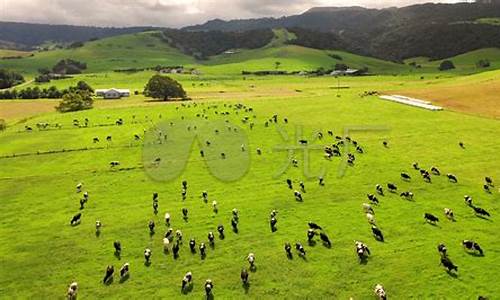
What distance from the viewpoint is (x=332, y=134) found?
256 ft

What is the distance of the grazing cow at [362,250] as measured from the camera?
35.3 m

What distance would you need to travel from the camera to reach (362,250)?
1395 inches

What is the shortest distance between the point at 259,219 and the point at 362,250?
11.2m

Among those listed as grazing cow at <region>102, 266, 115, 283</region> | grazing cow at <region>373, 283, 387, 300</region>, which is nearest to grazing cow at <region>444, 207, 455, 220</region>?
grazing cow at <region>373, 283, 387, 300</region>

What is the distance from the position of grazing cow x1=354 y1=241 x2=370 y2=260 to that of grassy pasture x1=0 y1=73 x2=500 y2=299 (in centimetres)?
59

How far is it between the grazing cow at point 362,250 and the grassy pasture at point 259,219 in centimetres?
59

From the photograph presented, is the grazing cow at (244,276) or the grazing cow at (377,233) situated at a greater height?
the grazing cow at (377,233)

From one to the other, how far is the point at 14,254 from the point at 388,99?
89.8m

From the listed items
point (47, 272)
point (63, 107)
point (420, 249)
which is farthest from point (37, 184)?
point (63, 107)

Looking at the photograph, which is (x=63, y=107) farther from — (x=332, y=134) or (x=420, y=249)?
(x=420, y=249)

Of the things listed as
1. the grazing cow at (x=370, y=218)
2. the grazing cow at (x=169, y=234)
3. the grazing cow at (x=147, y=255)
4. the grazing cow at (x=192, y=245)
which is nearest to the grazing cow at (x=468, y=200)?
the grazing cow at (x=370, y=218)

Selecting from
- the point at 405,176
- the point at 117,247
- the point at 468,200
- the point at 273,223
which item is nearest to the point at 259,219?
the point at 273,223

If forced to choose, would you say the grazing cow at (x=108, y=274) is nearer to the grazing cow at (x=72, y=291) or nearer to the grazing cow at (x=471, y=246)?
the grazing cow at (x=72, y=291)

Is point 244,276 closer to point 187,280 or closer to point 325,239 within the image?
point 187,280
